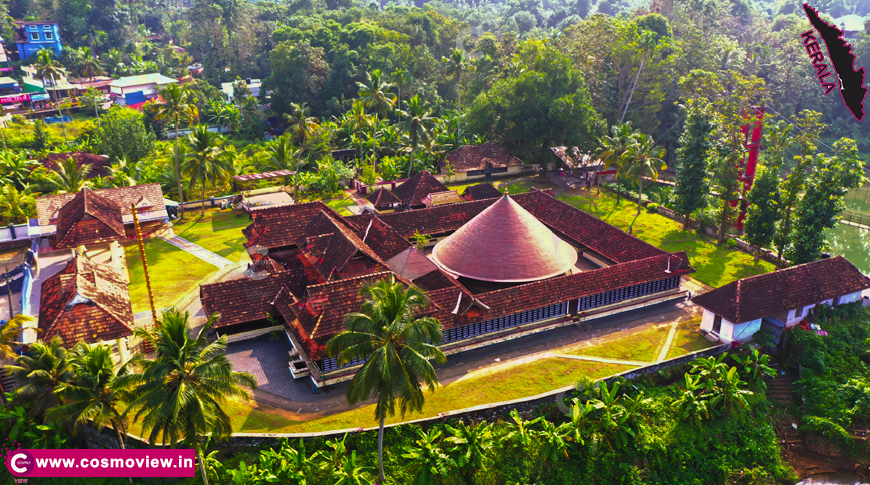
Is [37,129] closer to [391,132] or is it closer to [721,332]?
[391,132]

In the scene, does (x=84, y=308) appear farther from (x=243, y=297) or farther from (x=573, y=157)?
(x=573, y=157)

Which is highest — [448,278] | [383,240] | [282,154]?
[282,154]

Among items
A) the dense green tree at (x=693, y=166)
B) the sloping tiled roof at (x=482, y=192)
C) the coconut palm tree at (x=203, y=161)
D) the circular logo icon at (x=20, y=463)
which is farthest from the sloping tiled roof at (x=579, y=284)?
the coconut palm tree at (x=203, y=161)

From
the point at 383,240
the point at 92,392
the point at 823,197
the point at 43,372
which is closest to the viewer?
the point at 92,392

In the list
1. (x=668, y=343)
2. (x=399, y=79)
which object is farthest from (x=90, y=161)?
(x=668, y=343)

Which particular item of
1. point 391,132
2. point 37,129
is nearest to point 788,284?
point 391,132

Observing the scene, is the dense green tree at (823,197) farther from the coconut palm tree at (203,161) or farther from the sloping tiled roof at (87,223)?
the sloping tiled roof at (87,223)

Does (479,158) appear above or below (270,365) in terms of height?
above
